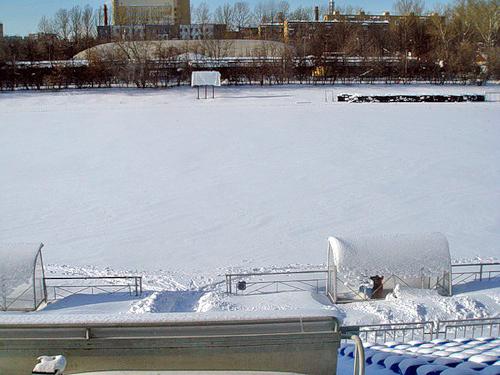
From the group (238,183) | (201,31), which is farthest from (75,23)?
(238,183)

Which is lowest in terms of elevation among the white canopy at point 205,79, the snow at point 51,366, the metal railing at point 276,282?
the metal railing at point 276,282

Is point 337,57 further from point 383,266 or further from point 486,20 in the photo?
point 383,266

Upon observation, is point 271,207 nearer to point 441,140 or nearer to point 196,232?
point 196,232

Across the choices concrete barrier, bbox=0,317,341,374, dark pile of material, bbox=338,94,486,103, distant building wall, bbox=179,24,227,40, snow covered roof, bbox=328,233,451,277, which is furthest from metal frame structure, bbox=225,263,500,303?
distant building wall, bbox=179,24,227,40

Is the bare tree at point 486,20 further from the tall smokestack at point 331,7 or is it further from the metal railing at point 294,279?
the metal railing at point 294,279

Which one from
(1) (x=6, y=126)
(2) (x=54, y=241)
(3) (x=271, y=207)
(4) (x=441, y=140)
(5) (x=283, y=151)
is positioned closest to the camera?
(2) (x=54, y=241)

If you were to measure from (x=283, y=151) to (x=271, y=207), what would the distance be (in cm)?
690

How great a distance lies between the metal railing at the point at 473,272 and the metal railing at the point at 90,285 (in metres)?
5.38

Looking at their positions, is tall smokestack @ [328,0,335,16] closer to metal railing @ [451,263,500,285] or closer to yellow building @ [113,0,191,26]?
yellow building @ [113,0,191,26]

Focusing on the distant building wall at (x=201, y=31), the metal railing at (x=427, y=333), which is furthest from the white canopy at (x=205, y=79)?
the metal railing at (x=427, y=333)

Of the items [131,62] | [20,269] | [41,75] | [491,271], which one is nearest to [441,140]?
[491,271]

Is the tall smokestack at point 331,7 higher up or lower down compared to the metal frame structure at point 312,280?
higher up

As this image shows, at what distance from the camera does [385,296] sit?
32.5 feet

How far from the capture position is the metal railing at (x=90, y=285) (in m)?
10.2
